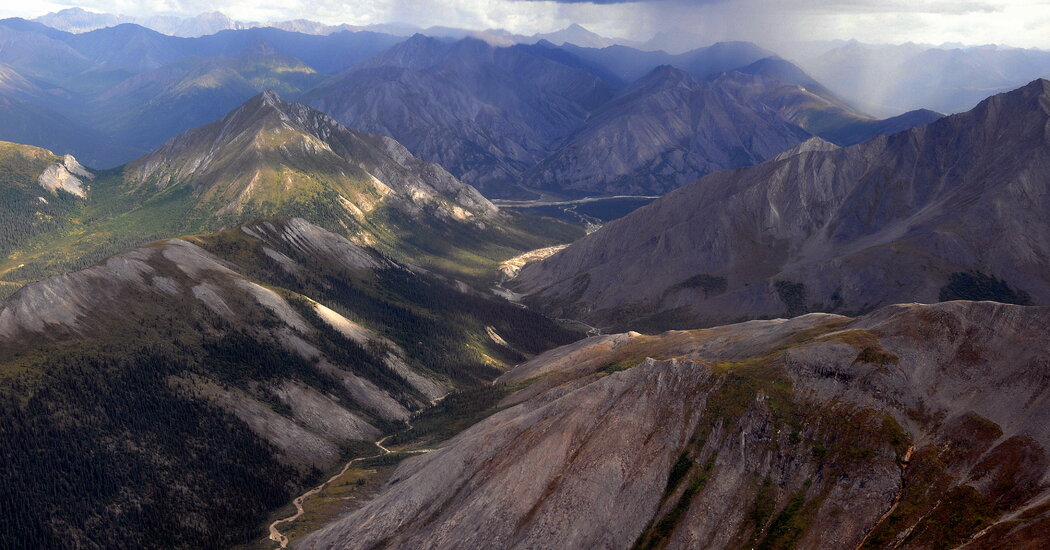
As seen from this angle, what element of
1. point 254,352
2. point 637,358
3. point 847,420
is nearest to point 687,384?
point 847,420

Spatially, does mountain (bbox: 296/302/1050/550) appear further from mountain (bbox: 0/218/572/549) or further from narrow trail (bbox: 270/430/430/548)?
mountain (bbox: 0/218/572/549)

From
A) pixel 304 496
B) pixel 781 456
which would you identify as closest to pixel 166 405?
pixel 304 496

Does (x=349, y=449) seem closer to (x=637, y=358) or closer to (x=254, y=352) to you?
(x=254, y=352)

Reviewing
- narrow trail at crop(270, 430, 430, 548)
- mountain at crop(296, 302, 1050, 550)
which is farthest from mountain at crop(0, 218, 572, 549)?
mountain at crop(296, 302, 1050, 550)

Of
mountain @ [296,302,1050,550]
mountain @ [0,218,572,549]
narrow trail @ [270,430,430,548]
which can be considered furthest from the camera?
mountain @ [0,218,572,549]

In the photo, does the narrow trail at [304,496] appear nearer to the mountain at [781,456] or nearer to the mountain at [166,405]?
the mountain at [166,405]
